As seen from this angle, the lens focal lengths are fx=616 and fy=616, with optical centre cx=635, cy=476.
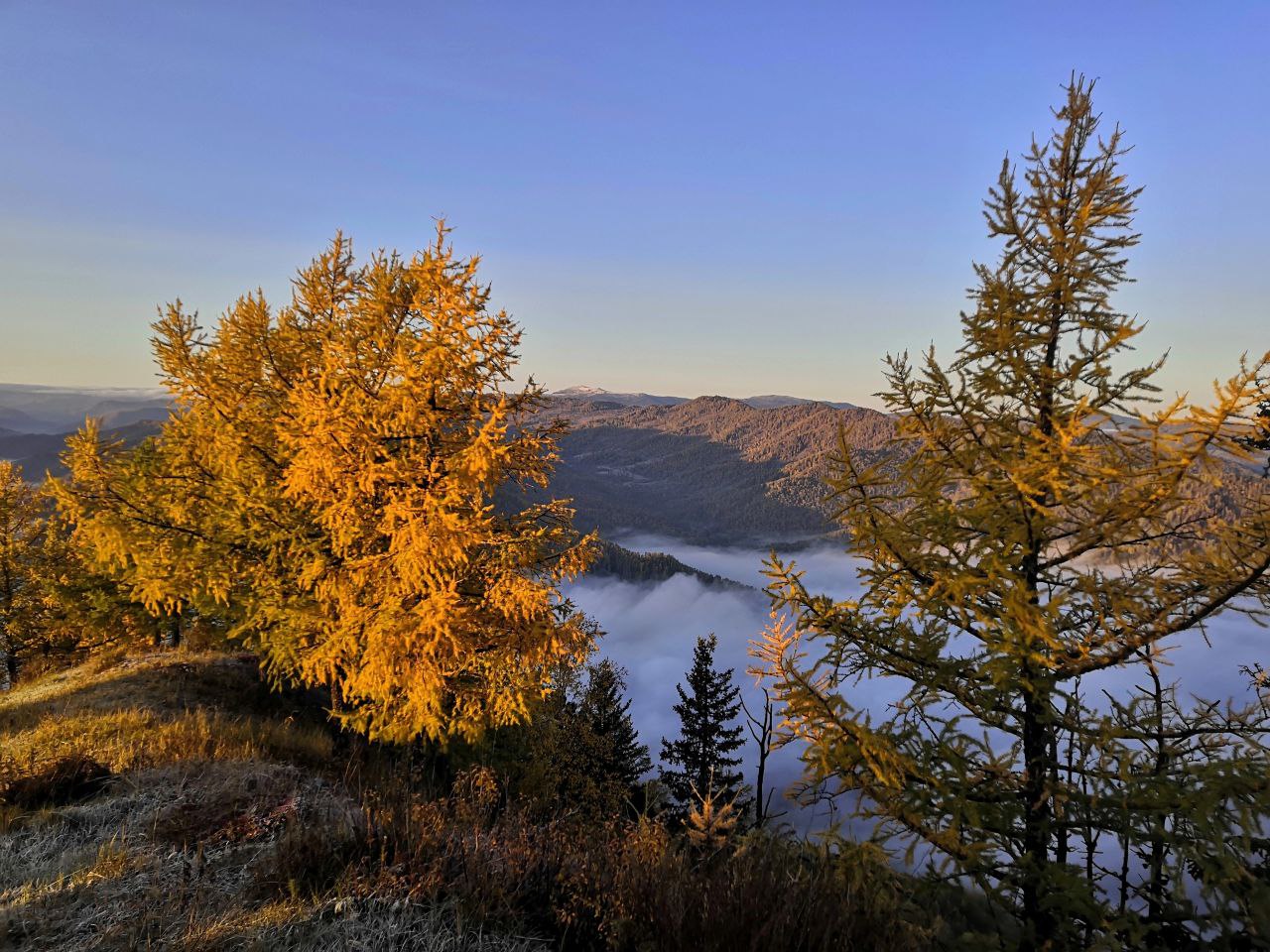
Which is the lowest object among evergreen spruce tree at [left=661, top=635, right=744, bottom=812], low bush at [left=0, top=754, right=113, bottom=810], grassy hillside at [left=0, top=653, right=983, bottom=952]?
evergreen spruce tree at [left=661, top=635, right=744, bottom=812]

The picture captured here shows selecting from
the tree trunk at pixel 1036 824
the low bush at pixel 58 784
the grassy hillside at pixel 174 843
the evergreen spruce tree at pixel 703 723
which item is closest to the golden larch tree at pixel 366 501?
the grassy hillside at pixel 174 843

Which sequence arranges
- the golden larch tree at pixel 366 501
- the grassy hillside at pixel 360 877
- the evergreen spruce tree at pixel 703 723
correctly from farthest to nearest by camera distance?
the evergreen spruce tree at pixel 703 723
the golden larch tree at pixel 366 501
the grassy hillside at pixel 360 877

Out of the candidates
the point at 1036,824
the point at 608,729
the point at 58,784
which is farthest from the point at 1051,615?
the point at 608,729

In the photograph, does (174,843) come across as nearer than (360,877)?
No

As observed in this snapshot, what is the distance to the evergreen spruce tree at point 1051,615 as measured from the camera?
4.86 meters

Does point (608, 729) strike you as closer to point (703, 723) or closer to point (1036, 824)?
point (703, 723)

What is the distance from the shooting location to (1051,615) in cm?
515

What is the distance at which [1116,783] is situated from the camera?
549 centimetres

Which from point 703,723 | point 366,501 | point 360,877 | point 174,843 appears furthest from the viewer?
point 703,723

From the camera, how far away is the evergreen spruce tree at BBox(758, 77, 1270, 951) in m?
4.86

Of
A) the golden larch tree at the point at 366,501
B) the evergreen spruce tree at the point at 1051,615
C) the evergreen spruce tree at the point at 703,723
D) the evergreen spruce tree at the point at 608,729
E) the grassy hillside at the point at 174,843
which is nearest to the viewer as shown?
the grassy hillside at the point at 174,843

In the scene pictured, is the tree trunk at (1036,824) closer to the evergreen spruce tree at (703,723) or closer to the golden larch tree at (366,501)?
the golden larch tree at (366,501)

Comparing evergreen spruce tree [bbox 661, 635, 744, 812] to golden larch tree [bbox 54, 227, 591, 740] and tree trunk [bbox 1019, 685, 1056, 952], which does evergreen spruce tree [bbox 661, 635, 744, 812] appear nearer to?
golden larch tree [bbox 54, 227, 591, 740]

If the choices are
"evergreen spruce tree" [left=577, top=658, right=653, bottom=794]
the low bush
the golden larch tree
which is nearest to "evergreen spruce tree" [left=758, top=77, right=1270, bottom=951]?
the golden larch tree
